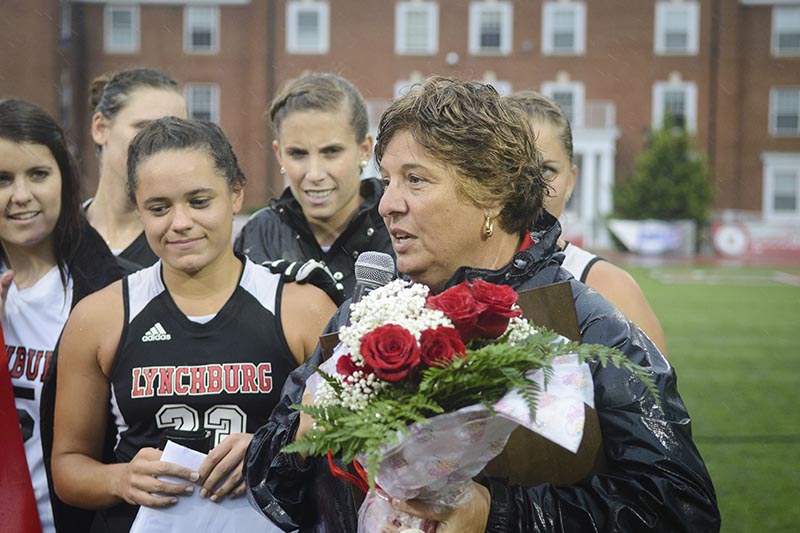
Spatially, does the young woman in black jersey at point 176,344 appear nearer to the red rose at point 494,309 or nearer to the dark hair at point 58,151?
the dark hair at point 58,151

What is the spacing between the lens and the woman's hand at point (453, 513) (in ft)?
6.17

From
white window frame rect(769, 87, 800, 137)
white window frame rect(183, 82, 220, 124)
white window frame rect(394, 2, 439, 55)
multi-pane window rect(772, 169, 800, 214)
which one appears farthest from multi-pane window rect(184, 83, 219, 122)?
multi-pane window rect(772, 169, 800, 214)

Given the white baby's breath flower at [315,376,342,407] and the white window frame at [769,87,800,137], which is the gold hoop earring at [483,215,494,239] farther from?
the white window frame at [769,87,800,137]

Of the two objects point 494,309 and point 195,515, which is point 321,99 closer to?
point 195,515

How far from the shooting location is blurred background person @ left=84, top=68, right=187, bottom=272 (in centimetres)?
391

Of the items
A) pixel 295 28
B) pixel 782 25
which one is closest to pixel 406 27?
pixel 295 28

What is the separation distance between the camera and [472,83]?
2.25 m

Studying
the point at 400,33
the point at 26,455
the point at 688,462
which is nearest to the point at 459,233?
the point at 688,462

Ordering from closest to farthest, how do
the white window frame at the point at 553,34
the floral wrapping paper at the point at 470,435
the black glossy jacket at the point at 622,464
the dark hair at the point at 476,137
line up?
the floral wrapping paper at the point at 470,435
the black glossy jacket at the point at 622,464
the dark hair at the point at 476,137
the white window frame at the point at 553,34

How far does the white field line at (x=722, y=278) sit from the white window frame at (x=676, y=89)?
13.3m

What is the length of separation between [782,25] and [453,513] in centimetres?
3970

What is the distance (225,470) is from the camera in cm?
244

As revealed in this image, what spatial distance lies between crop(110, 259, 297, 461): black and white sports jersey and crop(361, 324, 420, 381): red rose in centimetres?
97

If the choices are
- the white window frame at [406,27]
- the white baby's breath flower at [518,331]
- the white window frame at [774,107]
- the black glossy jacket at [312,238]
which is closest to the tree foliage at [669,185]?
the white window frame at [774,107]
